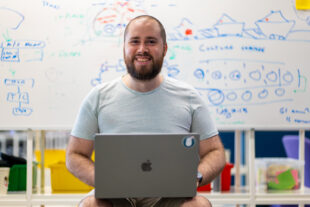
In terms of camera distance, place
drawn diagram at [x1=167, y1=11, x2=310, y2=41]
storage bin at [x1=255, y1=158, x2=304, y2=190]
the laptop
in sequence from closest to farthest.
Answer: the laptop → drawn diagram at [x1=167, y1=11, x2=310, y2=41] → storage bin at [x1=255, y1=158, x2=304, y2=190]

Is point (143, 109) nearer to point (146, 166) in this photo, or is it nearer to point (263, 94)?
point (146, 166)

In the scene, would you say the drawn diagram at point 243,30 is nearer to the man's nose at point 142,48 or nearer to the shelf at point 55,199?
the man's nose at point 142,48

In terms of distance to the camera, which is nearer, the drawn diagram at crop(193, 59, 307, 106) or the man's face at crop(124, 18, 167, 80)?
the man's face at crop(124, 18, 167, 80)

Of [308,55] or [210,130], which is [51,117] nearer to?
[210,130]

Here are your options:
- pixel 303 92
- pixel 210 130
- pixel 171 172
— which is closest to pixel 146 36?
pixel 210 130

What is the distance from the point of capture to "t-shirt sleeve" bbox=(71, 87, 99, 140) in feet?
6.14

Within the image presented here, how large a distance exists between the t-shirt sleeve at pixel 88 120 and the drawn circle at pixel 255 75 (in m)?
0.97

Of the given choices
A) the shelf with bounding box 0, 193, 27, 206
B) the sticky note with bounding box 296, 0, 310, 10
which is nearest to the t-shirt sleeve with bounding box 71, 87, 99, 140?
the shelf with bounding box 0, 193, 27, 206

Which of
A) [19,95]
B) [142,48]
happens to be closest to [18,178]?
[19,95]

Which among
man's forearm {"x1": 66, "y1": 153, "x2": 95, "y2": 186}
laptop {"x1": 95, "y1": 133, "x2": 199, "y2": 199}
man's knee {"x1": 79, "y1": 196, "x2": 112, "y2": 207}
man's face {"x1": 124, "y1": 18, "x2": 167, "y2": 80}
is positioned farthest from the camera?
man's face {"x1": 124, "y1": 18, "x2": 167, "y2": 80}

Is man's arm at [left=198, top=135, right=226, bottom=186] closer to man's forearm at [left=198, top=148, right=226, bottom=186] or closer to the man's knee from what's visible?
man's forearm at [left=198, top=148, right=226, bottom=186]

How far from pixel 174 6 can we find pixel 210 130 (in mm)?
843

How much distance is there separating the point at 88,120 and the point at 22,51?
0.75m

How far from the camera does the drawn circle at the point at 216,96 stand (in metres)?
2.39
